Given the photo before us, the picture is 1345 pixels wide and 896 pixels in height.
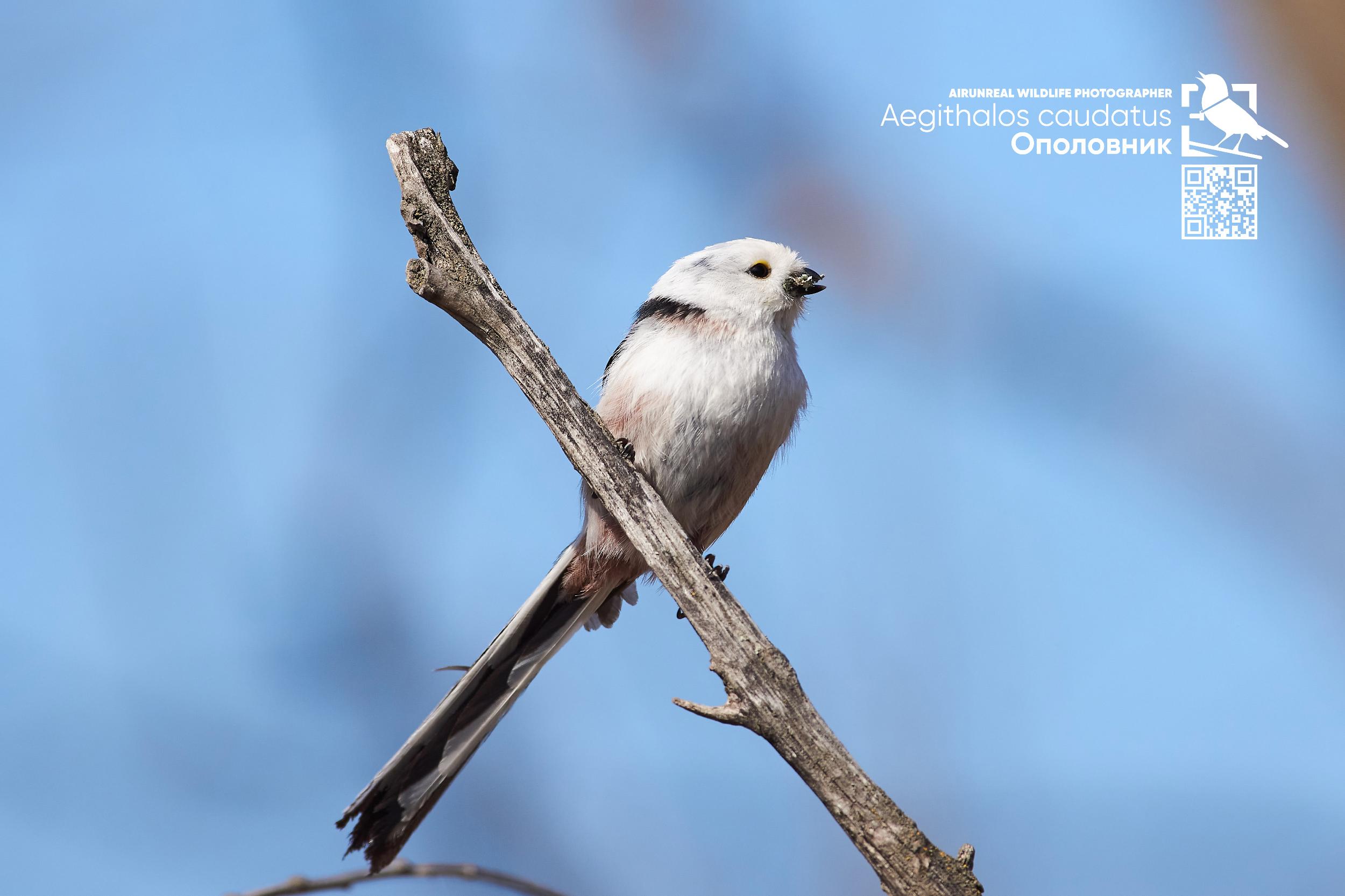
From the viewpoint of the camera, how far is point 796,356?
11.3 ft

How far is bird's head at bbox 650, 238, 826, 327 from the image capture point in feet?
11.0

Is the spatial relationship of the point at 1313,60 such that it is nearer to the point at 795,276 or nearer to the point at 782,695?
the point at 795,276

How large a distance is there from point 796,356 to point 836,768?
1.65 m

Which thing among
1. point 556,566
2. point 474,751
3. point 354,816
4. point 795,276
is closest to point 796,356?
point 795,276

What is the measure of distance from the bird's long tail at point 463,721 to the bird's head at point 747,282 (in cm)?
94

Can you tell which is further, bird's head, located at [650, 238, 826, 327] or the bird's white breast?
bird's head, located at [650, 238, 826, 327]

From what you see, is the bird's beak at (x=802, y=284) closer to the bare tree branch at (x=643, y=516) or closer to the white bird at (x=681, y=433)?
the white bird at (x=681, y=433)

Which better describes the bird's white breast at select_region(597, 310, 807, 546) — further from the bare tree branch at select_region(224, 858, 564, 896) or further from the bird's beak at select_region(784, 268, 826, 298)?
the bare tree branch at select_region(224, 858, 564, 896)

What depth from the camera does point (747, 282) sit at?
135 inches

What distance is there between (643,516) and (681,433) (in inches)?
28.7

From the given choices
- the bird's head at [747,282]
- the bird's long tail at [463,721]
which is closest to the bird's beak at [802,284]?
the bird's head at [747,282]

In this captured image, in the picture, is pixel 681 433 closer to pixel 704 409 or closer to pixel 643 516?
pixel 704 409

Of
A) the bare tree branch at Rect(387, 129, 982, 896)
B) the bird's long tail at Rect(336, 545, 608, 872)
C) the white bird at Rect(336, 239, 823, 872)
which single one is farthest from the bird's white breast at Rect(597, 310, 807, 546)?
the bare tree branch at Rect(387, 129, 982, 896)

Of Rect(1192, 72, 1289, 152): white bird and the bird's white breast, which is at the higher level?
Rect(1192, 72, 1289, 152): white bird
